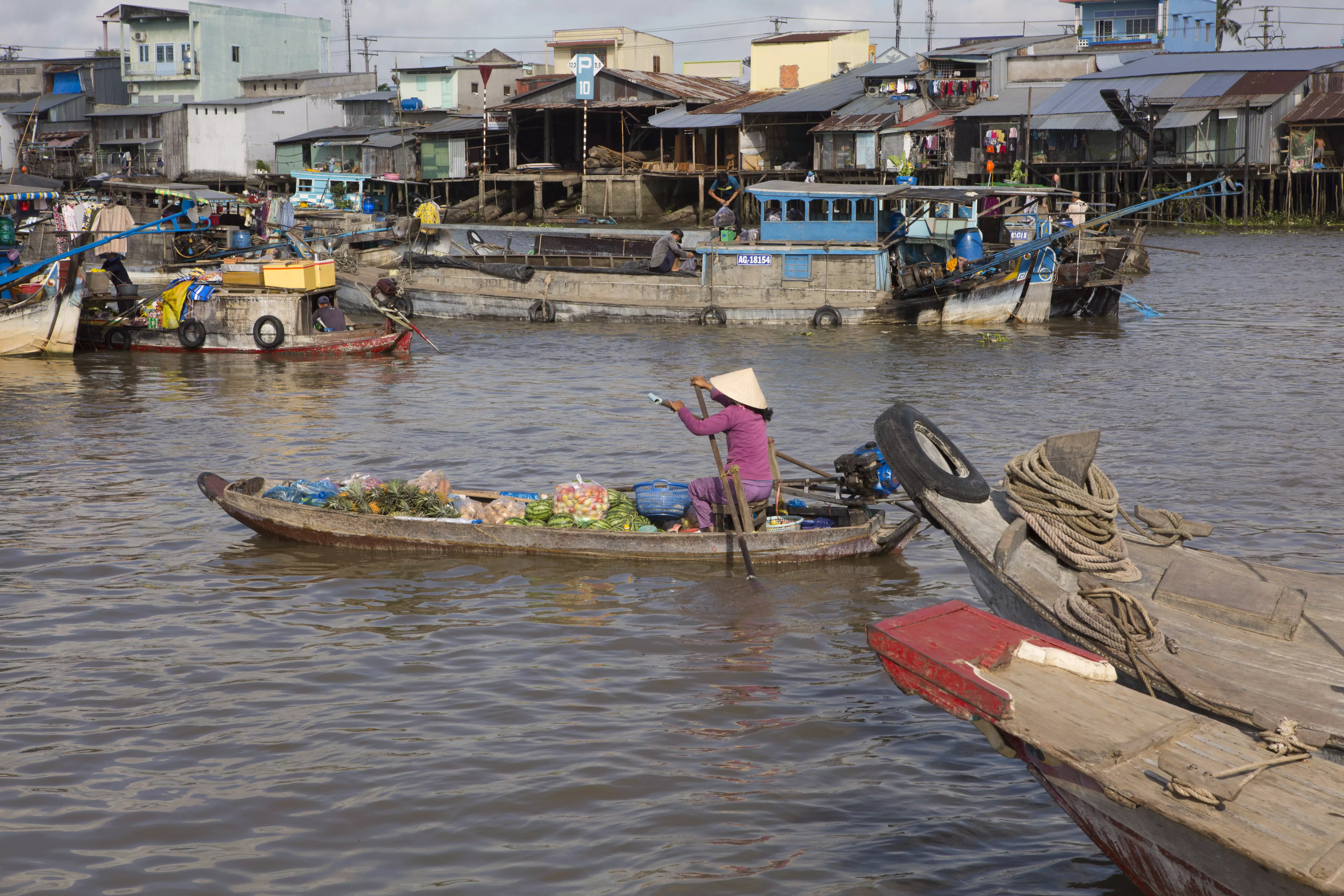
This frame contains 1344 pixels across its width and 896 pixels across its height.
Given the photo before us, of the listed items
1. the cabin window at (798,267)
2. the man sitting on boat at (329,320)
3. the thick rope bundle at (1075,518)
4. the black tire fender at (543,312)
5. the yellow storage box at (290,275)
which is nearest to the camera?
the thick rope bundle at (1075,518)

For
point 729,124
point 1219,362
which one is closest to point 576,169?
point 729,124

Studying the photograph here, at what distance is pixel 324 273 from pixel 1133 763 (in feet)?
56.1

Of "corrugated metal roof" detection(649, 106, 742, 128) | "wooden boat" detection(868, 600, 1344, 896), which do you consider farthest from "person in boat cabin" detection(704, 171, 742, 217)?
"wooden boat" detection(868, 600, 1344, 896)

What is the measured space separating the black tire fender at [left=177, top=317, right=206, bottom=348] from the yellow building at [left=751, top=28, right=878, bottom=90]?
105 ft

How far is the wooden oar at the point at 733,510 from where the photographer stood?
8.30m

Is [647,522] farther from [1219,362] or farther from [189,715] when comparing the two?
[1219,362]

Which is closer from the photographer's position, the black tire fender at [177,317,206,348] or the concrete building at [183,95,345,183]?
the black tire fender at [177,317,206,348]

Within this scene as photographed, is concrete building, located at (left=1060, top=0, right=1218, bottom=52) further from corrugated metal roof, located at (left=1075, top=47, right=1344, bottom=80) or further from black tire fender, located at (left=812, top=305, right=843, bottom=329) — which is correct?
black tire fender, located at (left=812, top=305, right=843, bottom=329)

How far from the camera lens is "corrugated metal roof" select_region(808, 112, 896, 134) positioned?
40.0 m

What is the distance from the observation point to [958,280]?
21406 millimetres

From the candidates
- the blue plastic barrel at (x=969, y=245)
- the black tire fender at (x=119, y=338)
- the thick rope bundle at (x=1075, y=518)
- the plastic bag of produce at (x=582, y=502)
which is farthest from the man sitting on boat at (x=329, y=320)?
the thick rope bundle at (x=1075, y=518)

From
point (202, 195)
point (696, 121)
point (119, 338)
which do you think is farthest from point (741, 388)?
point (696, 121)

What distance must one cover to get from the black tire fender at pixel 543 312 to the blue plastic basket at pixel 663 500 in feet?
48.6

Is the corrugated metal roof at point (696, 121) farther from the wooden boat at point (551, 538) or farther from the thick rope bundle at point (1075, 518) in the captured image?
the thick rope bundle at point (1075, 518)
